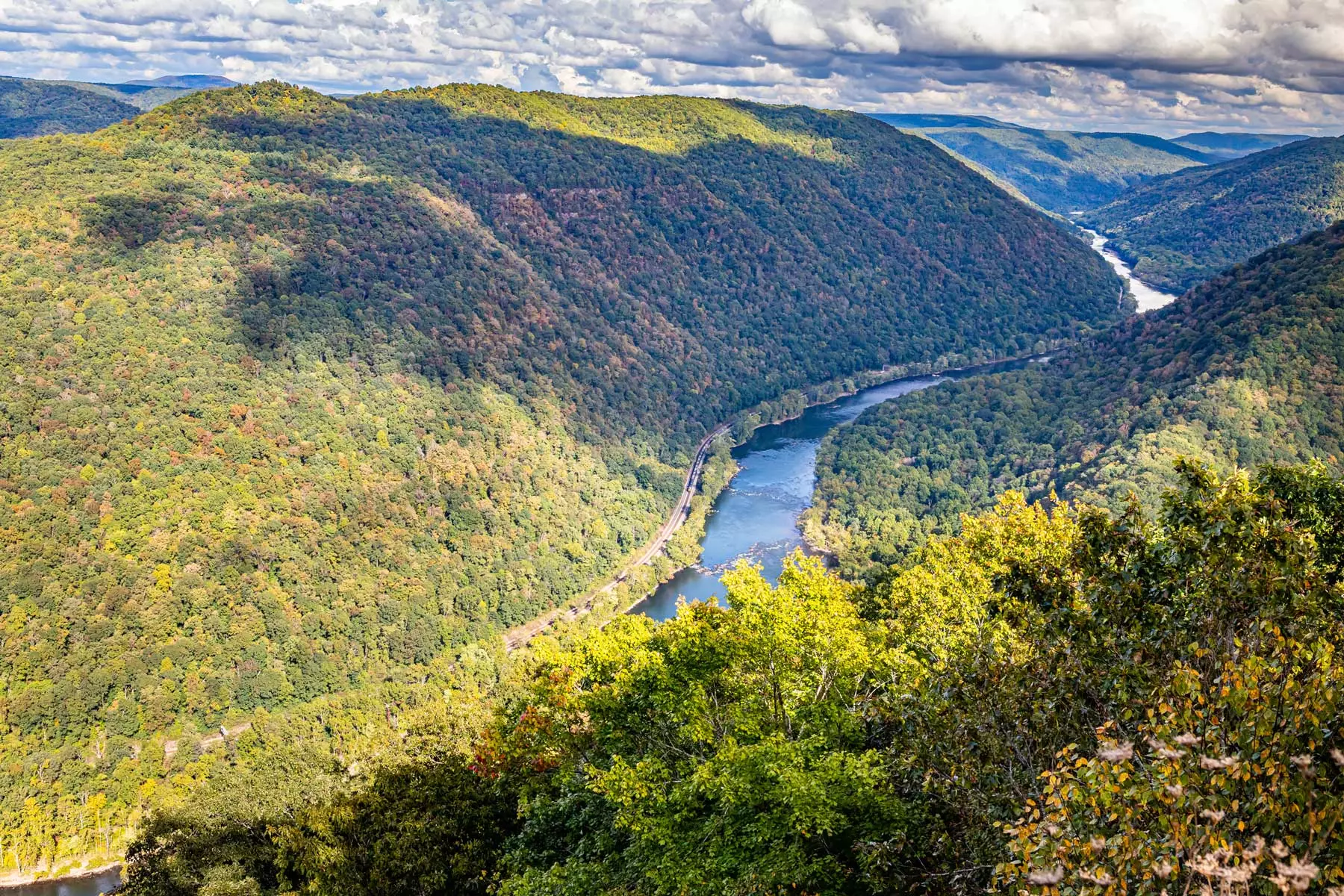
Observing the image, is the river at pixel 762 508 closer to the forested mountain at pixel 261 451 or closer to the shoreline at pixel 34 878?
the forested mountain at pixel 261 451

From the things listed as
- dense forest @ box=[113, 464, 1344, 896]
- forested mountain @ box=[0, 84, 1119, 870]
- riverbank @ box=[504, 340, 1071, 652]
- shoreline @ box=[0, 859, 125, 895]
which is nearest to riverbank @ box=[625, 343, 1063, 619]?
riverbank @ box=[504, 340, 1071, 652]

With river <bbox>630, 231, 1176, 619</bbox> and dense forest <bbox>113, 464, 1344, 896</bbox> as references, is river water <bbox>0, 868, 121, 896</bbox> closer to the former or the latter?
dense forest <bbox>113, 464, 1344, 896</bbox>

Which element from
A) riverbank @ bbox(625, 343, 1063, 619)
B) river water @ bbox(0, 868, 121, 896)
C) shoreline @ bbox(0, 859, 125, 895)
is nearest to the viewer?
river water @ bbox(0, 868, 121, 896)

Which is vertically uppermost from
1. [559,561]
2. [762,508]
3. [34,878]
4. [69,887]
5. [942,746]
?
[942,746]

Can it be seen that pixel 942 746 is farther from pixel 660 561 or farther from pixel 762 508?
pixel 762 508

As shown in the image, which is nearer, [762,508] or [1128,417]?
[1128,417]

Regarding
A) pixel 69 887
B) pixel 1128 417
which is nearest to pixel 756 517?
pixel 1128 417
